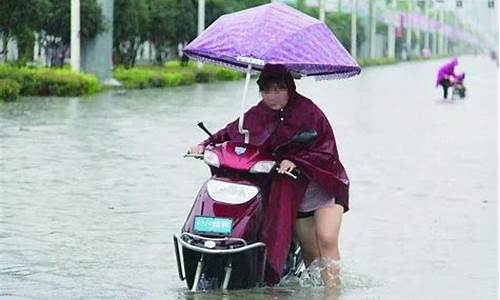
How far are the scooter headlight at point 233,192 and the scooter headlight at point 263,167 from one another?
0.10 meters

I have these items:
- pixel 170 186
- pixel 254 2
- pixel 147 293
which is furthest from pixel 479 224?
pixel 254 2

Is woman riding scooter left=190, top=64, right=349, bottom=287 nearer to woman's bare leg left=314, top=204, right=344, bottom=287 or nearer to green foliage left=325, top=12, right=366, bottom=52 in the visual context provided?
woman's bare leg left=314, top=204, right=344, bottom=287

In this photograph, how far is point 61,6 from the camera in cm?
3362

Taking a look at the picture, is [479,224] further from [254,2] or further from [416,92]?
[254,2]

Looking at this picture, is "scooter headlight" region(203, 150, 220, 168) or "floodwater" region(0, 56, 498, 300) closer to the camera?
"scooter headlight" region(203, 150, 220, 168)

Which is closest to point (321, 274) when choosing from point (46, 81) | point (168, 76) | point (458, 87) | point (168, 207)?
point (168, 207)

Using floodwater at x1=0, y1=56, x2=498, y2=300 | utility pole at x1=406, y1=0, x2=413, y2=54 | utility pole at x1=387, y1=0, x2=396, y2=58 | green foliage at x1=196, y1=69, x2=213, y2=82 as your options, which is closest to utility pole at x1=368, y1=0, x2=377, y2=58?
utility pole at x1=387, y1=0, x2=396, y2=58

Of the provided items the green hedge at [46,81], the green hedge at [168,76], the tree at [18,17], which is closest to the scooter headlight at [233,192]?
the green hedge at [46,81]

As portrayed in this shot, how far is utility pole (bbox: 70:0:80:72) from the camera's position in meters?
31.1

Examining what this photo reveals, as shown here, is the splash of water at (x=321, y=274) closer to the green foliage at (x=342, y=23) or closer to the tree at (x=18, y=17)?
the tree at (x=18, y=17)

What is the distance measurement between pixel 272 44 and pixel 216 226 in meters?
0.96

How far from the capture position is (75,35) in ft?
103

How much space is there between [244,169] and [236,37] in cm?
70

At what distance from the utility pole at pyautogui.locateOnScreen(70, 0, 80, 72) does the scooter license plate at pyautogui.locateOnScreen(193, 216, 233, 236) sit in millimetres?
25270
